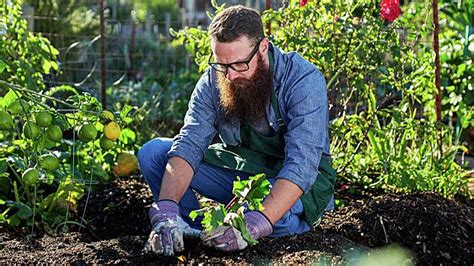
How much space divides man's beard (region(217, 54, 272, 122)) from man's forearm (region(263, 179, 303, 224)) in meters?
0.36

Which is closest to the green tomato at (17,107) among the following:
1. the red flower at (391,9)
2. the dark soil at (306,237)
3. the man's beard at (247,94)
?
the dark soil at (306,237)

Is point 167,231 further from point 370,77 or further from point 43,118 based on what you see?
point 370,77

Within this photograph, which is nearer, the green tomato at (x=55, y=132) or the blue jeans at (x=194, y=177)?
the green tomato at (x=55, y=132)

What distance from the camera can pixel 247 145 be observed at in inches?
127

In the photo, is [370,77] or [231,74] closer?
[231,74]

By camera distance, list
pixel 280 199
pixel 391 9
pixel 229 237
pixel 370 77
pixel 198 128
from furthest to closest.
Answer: pixel 370 77 < pixel 391 9 < pixel 198 128 < pixel 280 199 < pixel 229 237

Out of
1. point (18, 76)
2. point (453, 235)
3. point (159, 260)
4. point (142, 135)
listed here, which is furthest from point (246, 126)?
point (142, 135)

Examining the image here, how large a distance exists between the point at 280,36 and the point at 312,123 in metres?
1.00

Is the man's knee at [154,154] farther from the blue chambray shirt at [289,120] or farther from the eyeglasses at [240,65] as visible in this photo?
the eyeglasses at [240,65]

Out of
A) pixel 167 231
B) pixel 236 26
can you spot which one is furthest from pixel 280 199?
pixel 236 26

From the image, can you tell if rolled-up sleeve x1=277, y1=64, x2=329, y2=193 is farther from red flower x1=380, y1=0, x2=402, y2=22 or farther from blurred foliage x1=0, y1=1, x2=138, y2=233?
red flower x1=380, y1=0, x2=402, y2=22

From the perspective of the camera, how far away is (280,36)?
3.84m

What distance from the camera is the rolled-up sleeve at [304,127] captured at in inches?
112

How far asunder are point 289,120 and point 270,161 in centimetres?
22
